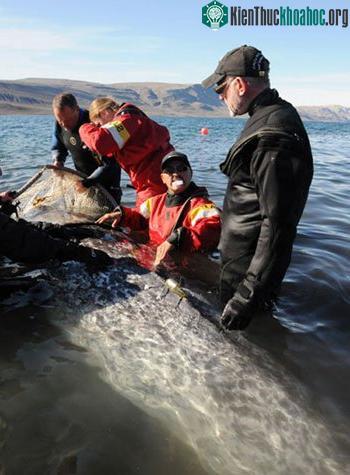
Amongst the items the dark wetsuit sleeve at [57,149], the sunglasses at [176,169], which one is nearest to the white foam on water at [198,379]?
the sunglasses at [176,169]

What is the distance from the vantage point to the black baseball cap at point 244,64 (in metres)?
3.14

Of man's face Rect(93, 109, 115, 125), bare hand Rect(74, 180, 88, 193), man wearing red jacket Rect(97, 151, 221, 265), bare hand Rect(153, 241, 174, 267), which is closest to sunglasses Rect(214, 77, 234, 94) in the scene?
man wearing red jacket Rect(97, 151, 221, 265)

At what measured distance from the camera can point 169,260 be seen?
18.1 feet

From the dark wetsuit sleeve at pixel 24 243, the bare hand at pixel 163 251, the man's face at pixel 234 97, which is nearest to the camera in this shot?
the man's face at pixel 234 97

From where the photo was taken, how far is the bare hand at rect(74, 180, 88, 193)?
6.84 m

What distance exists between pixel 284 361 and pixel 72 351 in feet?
6.37

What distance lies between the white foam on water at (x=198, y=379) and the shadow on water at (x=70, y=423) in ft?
0.41

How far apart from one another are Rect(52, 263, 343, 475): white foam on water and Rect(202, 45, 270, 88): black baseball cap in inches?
85.9

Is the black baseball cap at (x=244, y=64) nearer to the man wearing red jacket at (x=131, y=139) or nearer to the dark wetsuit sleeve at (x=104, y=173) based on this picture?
the man wearing red jacket at (x=131, y=139)

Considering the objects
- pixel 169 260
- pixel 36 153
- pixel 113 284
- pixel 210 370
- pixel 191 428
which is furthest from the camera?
pixel 36 153

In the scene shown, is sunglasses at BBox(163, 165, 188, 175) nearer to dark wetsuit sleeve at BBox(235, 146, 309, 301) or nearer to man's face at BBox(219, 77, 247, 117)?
man's face at BBox(219, 77, 247, 117)

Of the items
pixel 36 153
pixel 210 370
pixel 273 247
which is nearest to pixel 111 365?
pixel 210 370

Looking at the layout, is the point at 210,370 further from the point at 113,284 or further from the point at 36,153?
the point at 36,153

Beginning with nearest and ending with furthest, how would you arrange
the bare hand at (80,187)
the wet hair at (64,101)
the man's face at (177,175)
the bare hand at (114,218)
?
the man's face at (177,175) < the bare hand at (114,218) < the wet hair at (64,101) < the bare hand at (80,187)
